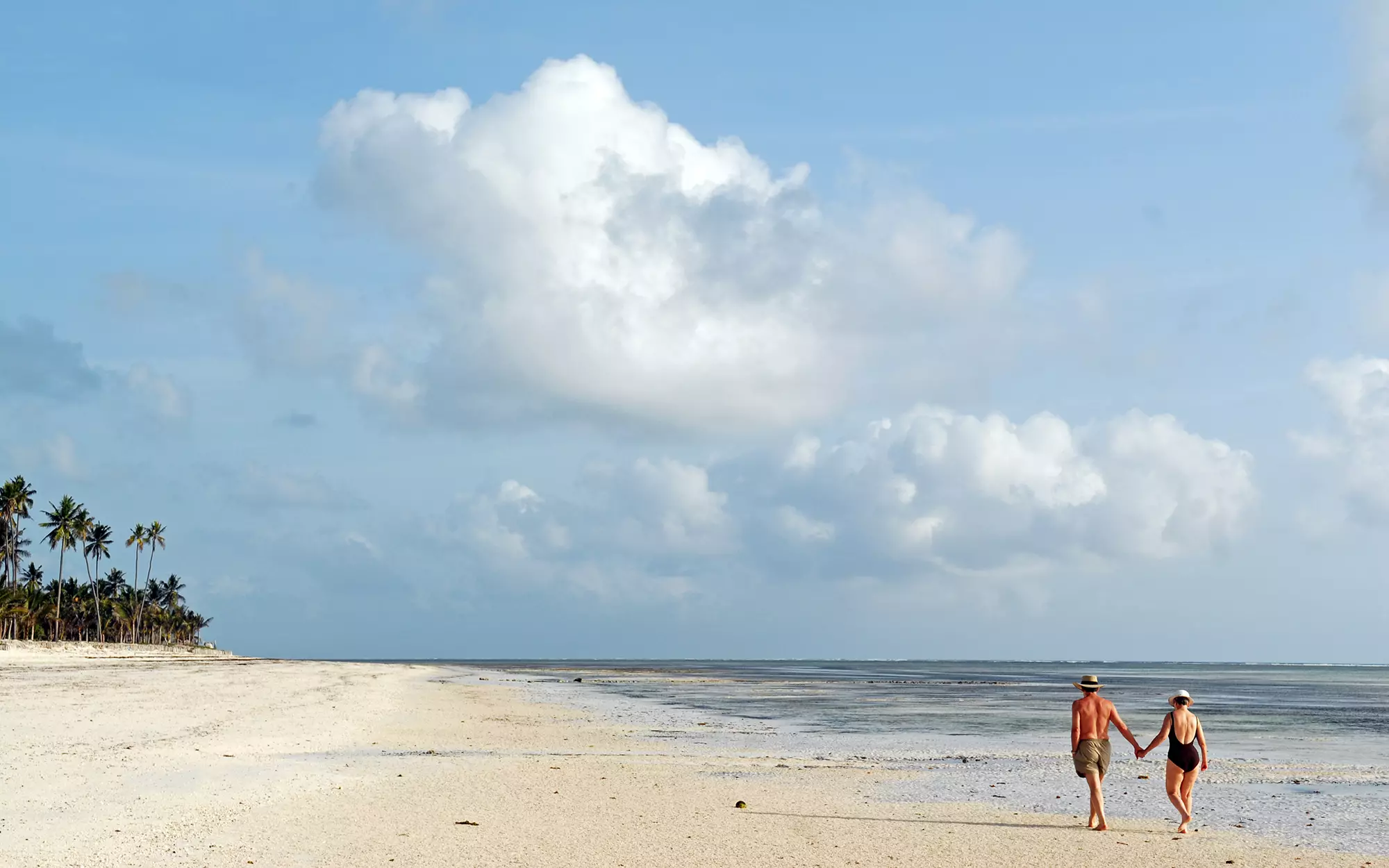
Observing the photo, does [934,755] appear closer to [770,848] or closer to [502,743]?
[502,743]

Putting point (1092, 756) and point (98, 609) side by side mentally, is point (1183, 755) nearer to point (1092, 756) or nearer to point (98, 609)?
point (1092, 756)

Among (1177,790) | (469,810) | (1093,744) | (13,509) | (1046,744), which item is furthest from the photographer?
(13,509)

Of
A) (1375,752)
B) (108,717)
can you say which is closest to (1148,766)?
(1375,752)

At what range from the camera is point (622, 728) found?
32.6 m

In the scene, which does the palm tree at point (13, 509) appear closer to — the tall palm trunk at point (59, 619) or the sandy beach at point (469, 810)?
the tall palm trunk at point (59, 619)

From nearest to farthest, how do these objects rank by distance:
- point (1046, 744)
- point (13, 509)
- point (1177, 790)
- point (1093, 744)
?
point (1093, 744) → point (1177, 790) → point (1046, 744) → point (13, 509)

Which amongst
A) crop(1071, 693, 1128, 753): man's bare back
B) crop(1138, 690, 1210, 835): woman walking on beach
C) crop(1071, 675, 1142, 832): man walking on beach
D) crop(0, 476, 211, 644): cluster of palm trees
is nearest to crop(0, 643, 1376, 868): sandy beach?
crop(1138, 690, 1210, 835): woman walking on beach

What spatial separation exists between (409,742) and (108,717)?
8.41 meters

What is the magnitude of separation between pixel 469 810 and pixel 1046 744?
18753 mm

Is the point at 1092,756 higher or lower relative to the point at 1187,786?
higher

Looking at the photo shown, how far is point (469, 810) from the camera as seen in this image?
15.4 meters

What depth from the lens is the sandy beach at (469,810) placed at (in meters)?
12.5

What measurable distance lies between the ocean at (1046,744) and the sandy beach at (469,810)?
4.80 ft

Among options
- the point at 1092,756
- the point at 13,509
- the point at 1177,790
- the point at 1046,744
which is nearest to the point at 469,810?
the point at 1092,756
